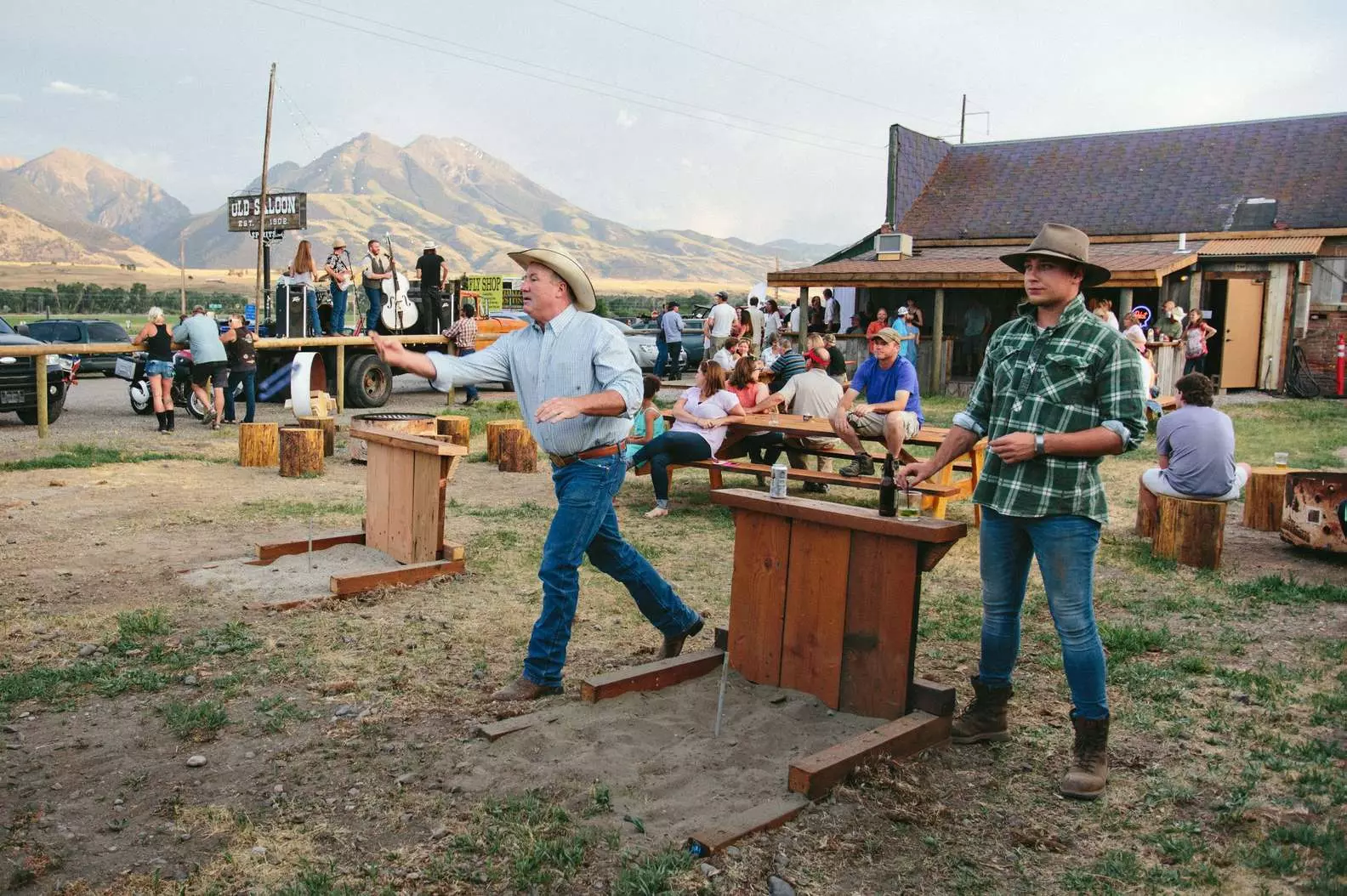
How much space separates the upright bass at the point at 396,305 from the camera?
18.6m

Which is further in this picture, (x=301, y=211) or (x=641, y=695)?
(x=301, y=211)

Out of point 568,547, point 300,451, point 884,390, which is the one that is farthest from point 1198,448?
point 300,451

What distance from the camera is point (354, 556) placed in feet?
22.8

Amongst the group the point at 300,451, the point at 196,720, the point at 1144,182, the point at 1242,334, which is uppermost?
the point at 1144,182

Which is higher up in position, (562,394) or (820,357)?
(820,357)

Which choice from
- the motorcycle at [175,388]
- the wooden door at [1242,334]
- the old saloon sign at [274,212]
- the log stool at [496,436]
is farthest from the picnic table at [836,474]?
the old saloon sign at [274,212]

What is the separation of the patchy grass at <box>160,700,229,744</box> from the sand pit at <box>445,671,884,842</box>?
1.04m

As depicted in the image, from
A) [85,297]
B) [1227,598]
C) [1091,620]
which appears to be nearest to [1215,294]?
[1227,598]

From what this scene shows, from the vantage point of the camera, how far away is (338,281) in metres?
17.8

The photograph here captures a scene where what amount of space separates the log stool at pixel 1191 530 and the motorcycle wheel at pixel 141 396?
14.3 m

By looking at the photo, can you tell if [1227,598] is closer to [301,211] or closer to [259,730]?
[259,730]

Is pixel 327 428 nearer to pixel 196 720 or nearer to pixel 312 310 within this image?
pixel 312 310

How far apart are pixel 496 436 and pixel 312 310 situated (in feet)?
24.9

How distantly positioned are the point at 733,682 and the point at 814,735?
0.57m
